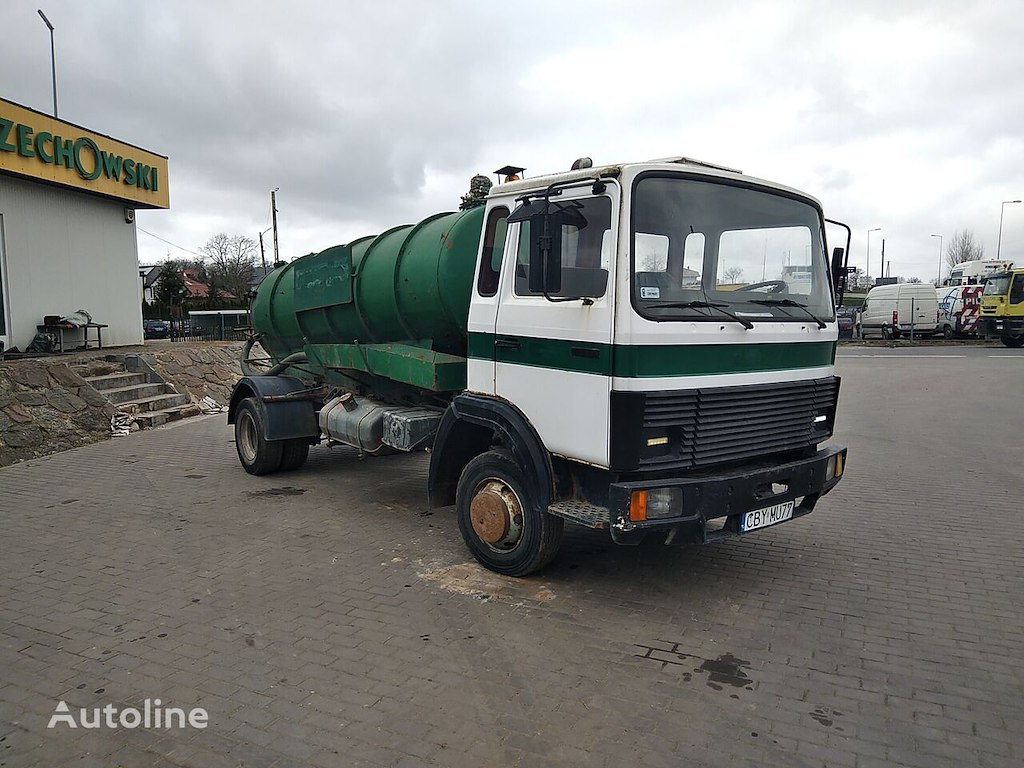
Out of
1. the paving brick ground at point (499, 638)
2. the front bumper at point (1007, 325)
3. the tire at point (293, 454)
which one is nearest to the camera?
the paving brick ground at point (499, 638)

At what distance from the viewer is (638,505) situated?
401cm

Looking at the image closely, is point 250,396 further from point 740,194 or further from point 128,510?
point 740,194

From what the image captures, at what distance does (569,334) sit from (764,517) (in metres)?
1.71

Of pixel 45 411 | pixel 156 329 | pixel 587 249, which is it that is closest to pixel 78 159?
pixel 45 411

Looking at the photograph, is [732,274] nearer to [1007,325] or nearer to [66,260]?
[66,260]

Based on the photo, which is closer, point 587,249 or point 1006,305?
point 587,249

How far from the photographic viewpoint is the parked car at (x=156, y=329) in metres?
31.3

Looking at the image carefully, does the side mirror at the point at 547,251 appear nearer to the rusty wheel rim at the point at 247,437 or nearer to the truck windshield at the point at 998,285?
the rusty wheel rim at the point at 247,437

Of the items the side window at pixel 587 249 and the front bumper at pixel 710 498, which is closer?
the front bumper at pixel 710 498

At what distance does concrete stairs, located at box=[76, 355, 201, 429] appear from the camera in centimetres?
1213

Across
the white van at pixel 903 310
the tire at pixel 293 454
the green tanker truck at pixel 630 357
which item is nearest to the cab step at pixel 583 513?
the green tanker truck at pixel 630 357

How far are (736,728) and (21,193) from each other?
15.5 metres

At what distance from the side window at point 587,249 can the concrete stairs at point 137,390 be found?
9.77m

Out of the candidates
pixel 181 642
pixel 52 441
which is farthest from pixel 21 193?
pixel 181 642
